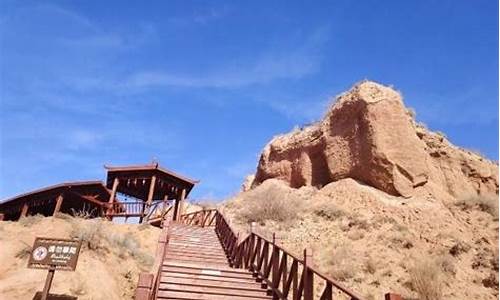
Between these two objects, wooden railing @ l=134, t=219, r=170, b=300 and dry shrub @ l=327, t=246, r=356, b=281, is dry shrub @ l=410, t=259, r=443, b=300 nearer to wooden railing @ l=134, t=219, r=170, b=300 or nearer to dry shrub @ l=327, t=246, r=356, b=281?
dry shrub @ l=327, t=246, r=356, b=281

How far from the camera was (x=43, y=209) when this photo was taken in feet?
86.6

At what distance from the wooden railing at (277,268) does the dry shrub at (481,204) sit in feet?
39.5

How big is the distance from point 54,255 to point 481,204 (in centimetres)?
2035

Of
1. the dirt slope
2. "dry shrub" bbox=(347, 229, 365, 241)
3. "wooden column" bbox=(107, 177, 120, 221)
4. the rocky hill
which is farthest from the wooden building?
"dry shrub" bbox=(347, 229, 365, 241)

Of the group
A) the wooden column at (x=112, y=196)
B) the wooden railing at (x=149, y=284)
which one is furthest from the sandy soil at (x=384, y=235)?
the wooden column at (x=112, y=196)

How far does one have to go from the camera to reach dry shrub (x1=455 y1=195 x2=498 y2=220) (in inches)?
831

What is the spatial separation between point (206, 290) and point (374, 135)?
678 inches

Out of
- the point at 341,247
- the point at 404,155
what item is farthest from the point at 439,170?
the point at 341,247

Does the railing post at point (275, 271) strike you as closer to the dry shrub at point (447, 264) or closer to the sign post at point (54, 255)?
the sign post at point (54, 255)

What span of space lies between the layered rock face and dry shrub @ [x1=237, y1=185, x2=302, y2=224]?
9.98 feet

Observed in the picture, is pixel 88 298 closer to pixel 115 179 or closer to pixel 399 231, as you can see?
pixel 399 231

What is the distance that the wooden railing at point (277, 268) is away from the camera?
7.46m

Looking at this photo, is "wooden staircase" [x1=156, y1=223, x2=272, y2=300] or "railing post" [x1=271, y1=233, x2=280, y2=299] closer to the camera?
"wooden staircase" [x1=156, y1=223, x2=272, y2=300]

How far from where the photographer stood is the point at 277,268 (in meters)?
9.66
